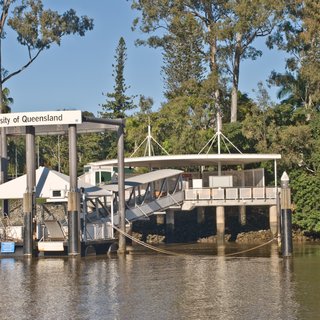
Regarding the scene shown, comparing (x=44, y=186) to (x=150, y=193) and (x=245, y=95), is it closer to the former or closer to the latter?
(x=150, y=193)

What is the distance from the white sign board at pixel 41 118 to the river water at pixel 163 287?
239 inches

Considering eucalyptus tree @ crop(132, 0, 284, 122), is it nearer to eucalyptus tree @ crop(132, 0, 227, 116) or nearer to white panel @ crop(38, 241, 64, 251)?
eucalyptus tree @ crop(132, 0, 227, 116)

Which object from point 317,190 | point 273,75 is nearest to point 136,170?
point 273,75

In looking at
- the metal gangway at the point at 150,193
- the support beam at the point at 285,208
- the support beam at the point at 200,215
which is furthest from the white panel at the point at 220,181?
the support beam at the point at 285,208

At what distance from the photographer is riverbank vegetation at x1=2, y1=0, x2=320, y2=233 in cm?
5619

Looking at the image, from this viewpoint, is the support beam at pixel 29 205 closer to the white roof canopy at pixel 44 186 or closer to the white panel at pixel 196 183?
the white roof canopy at pixel 44 186

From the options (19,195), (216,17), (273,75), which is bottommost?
(19,195)

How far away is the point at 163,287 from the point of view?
28984mm

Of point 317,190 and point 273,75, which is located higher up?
point 273,75

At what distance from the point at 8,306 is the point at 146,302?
3.99 m

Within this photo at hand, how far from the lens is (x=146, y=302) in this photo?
2569cm

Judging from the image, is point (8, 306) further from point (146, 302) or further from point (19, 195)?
point (19, 195)

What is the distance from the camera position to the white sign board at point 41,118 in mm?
39031

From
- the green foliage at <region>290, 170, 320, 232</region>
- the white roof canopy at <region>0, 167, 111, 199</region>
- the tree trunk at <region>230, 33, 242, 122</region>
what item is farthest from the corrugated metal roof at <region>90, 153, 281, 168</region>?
the white roof canopy at <region>0, 167, 111, 199</region>
